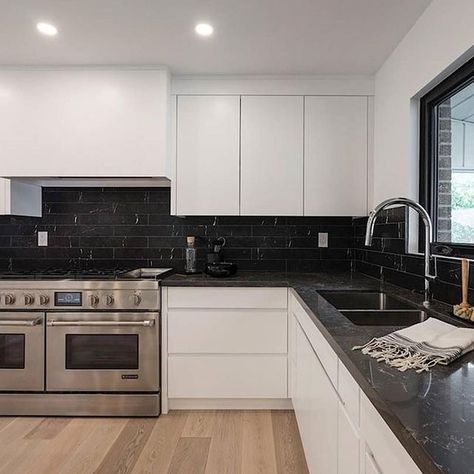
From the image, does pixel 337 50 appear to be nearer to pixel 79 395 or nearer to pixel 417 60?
pixel 417 60

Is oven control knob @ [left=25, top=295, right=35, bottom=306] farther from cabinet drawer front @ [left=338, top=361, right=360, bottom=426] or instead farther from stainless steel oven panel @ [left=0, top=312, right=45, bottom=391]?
cabinet drawer front @ [left=338, top=361, right=360, bottom=426]

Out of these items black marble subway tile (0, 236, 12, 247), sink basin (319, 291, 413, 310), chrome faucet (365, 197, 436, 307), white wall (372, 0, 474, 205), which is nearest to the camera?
chrome faucet (365, 197, 436, 307)

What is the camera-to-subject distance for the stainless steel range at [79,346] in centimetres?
251

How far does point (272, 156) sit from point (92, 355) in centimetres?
179

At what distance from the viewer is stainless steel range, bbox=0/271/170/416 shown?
8.23 feet

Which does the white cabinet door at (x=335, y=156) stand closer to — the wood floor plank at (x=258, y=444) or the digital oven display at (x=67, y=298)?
the wood floor plank at (x=258, y=444)

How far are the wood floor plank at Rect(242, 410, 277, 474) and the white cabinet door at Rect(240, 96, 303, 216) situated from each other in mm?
1348

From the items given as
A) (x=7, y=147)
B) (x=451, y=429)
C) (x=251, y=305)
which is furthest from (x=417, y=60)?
(x=7, y=147)

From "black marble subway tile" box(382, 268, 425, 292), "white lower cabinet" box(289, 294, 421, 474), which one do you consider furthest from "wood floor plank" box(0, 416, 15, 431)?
"black marble subway tile" box(382, 268, 425, 292)

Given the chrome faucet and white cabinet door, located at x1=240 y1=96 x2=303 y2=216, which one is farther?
white cabinet door, located at x1=240 y1=96 x2=303 y2=216

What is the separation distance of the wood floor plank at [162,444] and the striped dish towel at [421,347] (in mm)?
1425

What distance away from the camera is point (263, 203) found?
2814mm

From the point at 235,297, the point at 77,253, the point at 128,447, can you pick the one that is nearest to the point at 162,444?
the point at 128,447

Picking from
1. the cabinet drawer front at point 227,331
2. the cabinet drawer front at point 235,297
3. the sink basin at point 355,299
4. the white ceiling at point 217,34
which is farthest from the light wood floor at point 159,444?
the white ceiling at point 217,34
